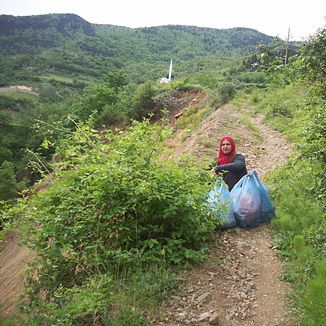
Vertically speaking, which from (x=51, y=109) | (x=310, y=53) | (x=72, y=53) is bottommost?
(x=51, y=109)

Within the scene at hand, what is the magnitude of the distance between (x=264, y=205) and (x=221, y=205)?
1.07 metres

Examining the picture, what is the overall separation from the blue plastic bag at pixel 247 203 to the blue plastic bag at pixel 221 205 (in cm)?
11

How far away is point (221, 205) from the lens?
3934 mm

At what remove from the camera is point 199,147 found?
27.5 ft

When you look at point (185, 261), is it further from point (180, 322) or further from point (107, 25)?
point (107, 25)

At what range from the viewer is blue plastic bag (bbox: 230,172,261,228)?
4.57 meters

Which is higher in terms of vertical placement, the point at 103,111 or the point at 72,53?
the point at 72,53

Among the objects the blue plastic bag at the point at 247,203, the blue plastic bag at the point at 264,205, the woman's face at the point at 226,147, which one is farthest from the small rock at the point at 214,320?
the woman's face at the point at 226,147

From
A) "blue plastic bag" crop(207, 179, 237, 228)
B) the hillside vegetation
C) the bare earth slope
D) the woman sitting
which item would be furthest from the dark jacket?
the hillside vegetation

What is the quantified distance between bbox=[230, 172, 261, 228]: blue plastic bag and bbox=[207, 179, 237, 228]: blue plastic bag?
11 centimetres

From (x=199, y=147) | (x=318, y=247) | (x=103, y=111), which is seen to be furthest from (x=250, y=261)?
(x=103, y=111)

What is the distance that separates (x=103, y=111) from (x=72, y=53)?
330ft

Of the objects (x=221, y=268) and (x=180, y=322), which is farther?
(x=221, y=268)

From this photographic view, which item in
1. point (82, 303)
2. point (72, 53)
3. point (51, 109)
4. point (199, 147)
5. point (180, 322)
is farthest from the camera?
point (72, 53)
